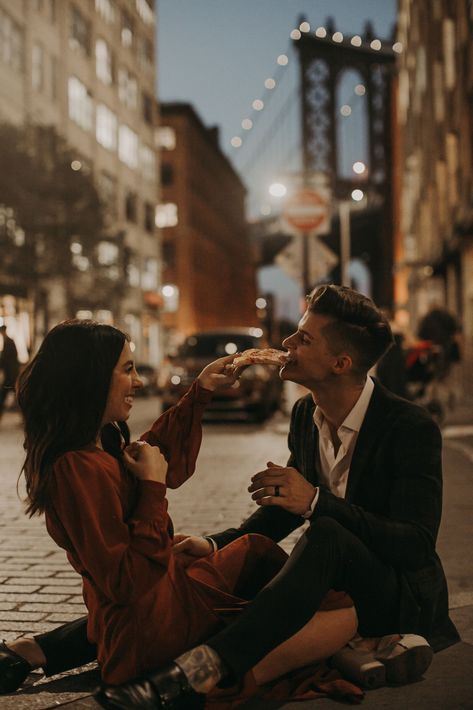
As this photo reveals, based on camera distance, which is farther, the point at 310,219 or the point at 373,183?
the point at 373,183

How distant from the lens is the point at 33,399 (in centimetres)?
296

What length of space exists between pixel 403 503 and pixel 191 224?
6603 centimetres

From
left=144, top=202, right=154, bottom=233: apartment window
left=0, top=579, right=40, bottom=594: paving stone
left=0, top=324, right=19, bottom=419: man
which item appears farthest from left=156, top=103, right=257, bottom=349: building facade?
left=0, top=579, right=40, bottom=594: paving stone

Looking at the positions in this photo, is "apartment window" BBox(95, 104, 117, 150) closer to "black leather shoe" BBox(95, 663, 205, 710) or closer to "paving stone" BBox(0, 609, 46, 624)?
"paving stone" BBox(0, 609, 46, 624)

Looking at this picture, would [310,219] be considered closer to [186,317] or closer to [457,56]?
[457,56]

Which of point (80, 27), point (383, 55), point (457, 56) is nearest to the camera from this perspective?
point (457, 56)

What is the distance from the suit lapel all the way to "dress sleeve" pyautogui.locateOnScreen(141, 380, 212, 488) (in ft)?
1.93

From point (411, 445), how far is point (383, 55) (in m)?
89.1

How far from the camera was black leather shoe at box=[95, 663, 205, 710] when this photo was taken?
273 cm

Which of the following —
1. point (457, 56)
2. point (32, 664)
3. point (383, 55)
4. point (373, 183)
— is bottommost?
point (32, 664)

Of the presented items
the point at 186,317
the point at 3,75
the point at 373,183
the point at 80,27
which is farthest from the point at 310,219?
the point at 373,183

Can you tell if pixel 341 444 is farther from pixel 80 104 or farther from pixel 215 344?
pixel 80 104

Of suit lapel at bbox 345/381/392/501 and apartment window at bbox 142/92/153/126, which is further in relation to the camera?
apartment window at bbox 142/92/153/126

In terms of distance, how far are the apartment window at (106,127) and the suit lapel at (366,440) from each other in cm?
4278
